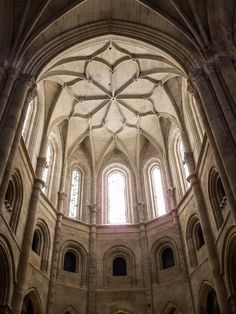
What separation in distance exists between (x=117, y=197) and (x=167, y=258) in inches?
A: 210

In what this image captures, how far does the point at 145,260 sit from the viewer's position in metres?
18.8

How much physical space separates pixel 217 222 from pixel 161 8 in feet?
33.9

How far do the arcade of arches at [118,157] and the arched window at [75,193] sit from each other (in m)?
0.11

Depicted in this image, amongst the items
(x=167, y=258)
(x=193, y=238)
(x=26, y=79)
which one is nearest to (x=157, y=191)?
(x=167, y=258)

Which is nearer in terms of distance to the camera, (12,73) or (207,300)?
(12,73)

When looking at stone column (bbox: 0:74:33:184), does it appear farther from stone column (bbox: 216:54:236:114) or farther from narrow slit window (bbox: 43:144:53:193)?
stone column (bbox: 216:54:236:114)

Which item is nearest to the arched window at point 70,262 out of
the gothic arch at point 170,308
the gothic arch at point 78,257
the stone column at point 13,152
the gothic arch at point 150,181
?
the gothic arch at point 78,257

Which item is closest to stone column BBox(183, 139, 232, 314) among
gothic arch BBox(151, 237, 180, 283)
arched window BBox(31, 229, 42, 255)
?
gothic arch BBox(151, 237, 180, 283)

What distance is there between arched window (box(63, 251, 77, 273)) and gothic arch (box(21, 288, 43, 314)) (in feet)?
9.61

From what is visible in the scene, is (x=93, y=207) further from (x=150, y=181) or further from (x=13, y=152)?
(x=13, y=152)

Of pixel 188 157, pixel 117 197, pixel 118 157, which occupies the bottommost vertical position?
pixel 188 157

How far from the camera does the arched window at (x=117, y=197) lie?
21.4 meters

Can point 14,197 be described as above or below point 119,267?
above

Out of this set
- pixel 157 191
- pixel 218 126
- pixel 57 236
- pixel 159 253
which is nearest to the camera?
pixel 218 126
